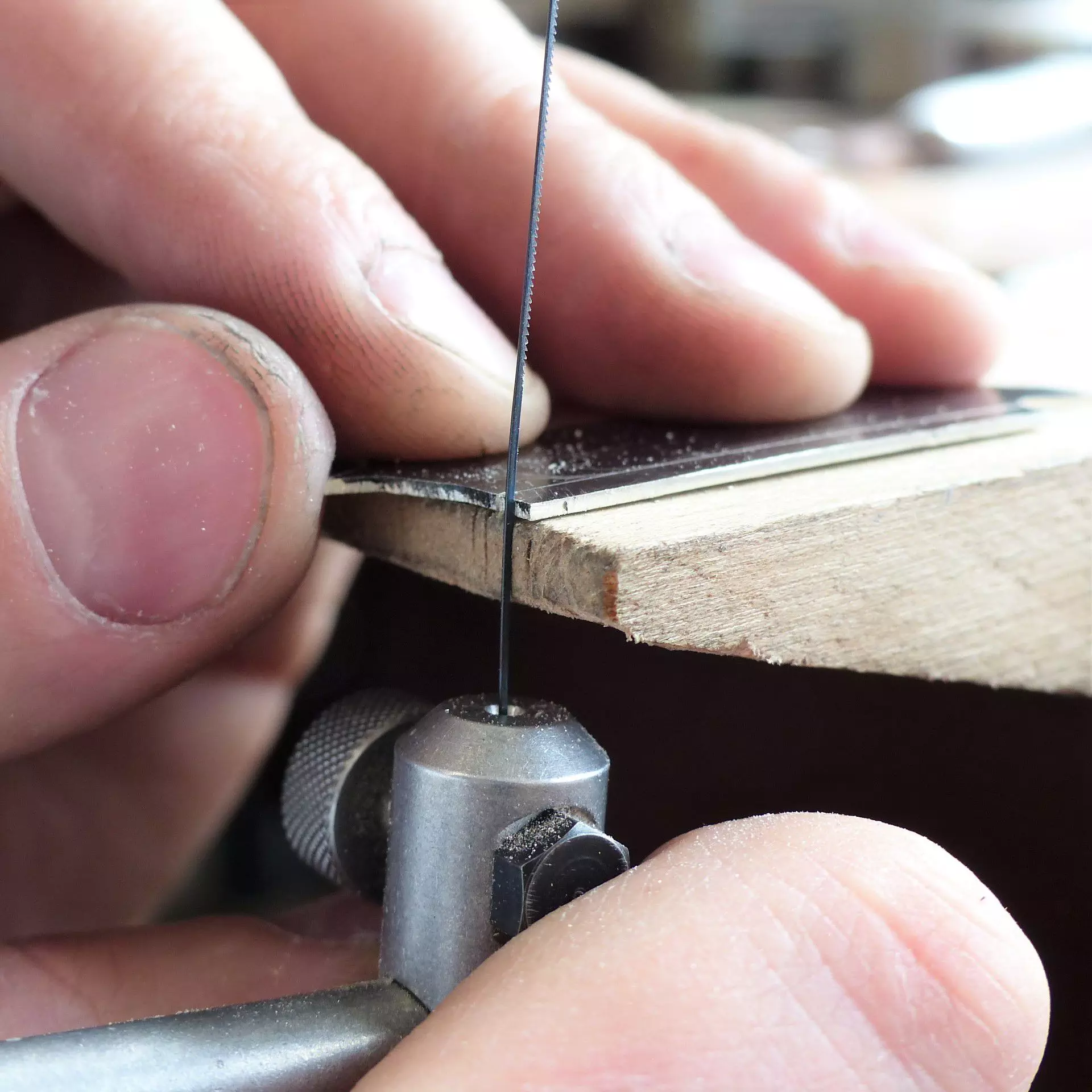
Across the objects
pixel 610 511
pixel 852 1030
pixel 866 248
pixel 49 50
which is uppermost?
pixel 49 50

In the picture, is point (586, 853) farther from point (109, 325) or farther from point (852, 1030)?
point (109, 325)

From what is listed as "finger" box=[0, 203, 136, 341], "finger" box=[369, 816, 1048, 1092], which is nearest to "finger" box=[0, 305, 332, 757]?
"finger" box=[369, 816, 1048, 1092]

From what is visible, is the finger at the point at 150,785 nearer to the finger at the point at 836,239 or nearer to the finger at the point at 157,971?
the finger at the point at 157,971

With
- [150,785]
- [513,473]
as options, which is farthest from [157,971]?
[513,473]

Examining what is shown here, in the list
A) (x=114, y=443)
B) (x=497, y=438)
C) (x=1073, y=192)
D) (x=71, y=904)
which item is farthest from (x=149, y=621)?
(x=1073, y=192)

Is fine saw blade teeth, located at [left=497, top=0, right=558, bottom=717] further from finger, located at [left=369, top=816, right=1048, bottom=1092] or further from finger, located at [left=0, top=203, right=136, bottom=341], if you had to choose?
finger, located at [left=0, top=203, right=136, bottom=341]

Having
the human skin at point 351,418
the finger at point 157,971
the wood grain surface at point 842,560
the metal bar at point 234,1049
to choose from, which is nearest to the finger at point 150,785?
the human skin at point 351,418
